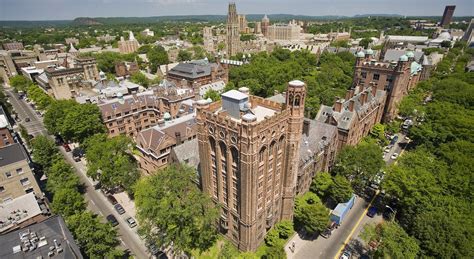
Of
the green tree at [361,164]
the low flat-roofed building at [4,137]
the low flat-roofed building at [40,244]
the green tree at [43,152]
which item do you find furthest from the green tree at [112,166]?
the green tree at [361,164]

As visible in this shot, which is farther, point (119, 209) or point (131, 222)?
point (119, 209)

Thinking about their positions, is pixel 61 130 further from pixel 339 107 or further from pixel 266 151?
pixel 339 107

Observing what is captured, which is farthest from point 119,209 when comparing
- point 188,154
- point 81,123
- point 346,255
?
point 346,255

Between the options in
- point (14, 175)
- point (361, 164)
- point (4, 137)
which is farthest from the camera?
point (4, 137)

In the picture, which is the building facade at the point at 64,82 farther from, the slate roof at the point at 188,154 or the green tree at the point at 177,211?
the green tree at the point at 177,211

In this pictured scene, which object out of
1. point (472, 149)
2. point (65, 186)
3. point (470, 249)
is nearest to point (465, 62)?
point (472, 149)

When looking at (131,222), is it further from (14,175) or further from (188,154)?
(14,175)
